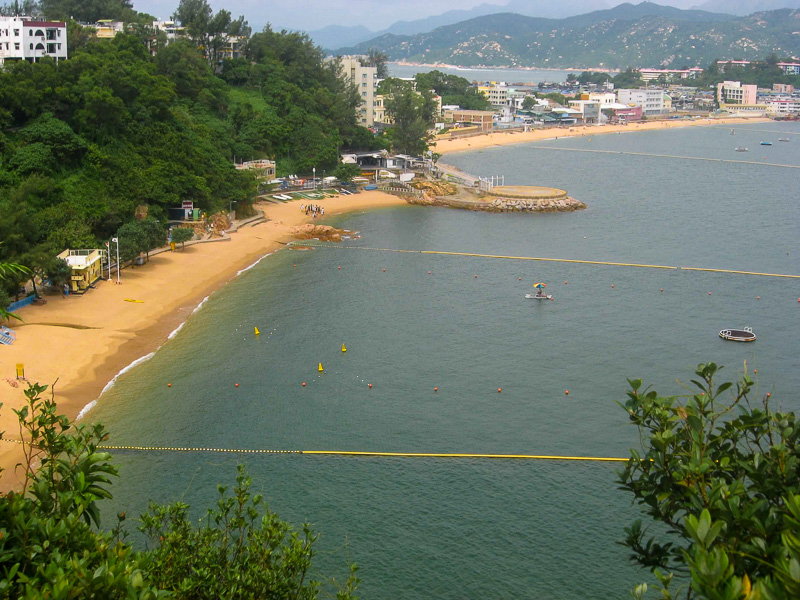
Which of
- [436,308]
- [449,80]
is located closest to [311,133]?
[436,308]

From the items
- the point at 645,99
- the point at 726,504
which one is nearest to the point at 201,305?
the point at 726,504

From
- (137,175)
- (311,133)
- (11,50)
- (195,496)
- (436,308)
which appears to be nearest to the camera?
(195,496)

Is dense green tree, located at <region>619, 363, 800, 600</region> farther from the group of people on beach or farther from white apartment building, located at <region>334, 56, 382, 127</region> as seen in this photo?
white apartment building, located at <region>334, 56, 382, 127</region>

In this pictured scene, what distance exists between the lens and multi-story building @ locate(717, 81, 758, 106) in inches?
5241

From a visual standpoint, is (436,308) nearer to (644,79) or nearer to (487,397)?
(487,397)

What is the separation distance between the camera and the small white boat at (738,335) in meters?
26.8

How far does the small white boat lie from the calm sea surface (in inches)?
15.8

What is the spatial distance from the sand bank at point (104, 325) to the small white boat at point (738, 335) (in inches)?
719

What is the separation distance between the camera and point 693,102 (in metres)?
133

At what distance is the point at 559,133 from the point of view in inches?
4058

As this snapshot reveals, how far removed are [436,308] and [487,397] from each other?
8612 mm

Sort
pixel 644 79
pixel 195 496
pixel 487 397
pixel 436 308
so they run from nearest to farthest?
pixel 195 496 → pixel 487 397 → pixel 436 308 → pixel 644 79

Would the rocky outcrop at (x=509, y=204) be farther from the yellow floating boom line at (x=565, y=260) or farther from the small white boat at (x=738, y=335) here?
the small white boat at (x=738, y=335)

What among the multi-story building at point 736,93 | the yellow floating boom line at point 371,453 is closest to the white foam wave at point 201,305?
the yellow floating boom line at point 371,453
